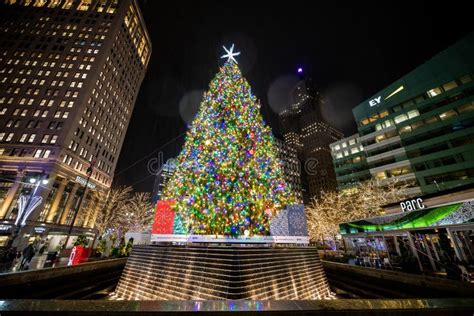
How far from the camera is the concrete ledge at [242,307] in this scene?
218 cm

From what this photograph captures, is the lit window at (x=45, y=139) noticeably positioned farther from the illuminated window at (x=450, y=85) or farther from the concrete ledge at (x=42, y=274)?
the illuminated window at (x=450, y=85)

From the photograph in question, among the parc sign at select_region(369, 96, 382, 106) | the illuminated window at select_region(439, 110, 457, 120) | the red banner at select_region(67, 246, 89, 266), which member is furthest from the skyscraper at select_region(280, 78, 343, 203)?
the red banner at select_region(67, 246, 89, 266)

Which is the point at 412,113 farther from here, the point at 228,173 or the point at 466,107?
the point at 228,173

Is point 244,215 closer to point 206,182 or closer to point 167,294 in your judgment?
point 206,182

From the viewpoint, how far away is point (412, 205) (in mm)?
13898

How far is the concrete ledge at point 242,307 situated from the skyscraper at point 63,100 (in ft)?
128

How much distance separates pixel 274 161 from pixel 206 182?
4.42 m

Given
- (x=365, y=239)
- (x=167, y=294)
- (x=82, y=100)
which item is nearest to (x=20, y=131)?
(x=82, y=100)

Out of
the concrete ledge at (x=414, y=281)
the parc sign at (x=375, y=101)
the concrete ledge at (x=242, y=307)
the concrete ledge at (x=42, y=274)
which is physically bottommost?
the concrete ledge at (x=414, y=281)

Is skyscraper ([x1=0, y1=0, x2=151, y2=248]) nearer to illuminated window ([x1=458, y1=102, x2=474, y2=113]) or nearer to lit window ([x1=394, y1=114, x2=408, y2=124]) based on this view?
lit window ([x1=394, y1=114, x2=408, y2=124])

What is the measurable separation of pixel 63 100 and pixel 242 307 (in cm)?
5601

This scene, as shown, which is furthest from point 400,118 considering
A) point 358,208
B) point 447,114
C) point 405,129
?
point 358,208

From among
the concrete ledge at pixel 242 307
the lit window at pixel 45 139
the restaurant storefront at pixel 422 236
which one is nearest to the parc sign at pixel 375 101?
the restaurant storefront at pixel 422 236

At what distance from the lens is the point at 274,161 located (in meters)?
11.7
